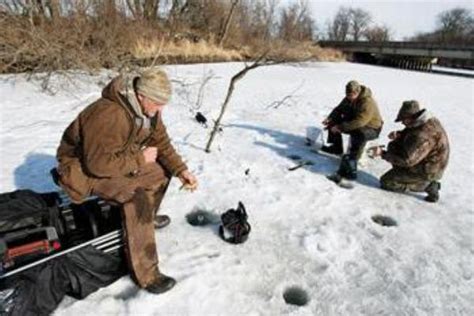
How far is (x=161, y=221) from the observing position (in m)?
3.12

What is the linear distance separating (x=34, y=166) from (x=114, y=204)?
2128 mm

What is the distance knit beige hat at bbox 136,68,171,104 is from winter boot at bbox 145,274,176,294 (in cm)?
113

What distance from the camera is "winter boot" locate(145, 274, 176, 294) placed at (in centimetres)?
238

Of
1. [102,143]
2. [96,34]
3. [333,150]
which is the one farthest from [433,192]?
[96,34]

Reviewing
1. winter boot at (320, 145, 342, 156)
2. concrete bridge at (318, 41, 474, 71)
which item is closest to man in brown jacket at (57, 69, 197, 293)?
winter boot at (320, 145, 342, 156)

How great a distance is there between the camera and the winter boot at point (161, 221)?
3088 mm

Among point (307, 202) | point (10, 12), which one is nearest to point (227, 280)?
point (307, 202)

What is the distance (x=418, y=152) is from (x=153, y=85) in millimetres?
2704

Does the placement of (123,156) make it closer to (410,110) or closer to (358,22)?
(410,110)

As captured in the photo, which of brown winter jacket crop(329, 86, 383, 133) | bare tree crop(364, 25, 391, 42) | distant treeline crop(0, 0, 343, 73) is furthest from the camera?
bare tree crop(364, 25, 391, 42)

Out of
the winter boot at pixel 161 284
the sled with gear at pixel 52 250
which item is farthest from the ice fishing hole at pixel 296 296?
the sled with gear at pixel 52 250

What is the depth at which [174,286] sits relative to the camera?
8.02ft

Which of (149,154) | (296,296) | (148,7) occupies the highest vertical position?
(148,7)

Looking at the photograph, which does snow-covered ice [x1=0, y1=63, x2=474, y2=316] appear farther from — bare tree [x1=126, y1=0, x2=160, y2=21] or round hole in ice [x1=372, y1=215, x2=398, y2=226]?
bare tree [x1=126, y1=0, x2=160, y2=21]
